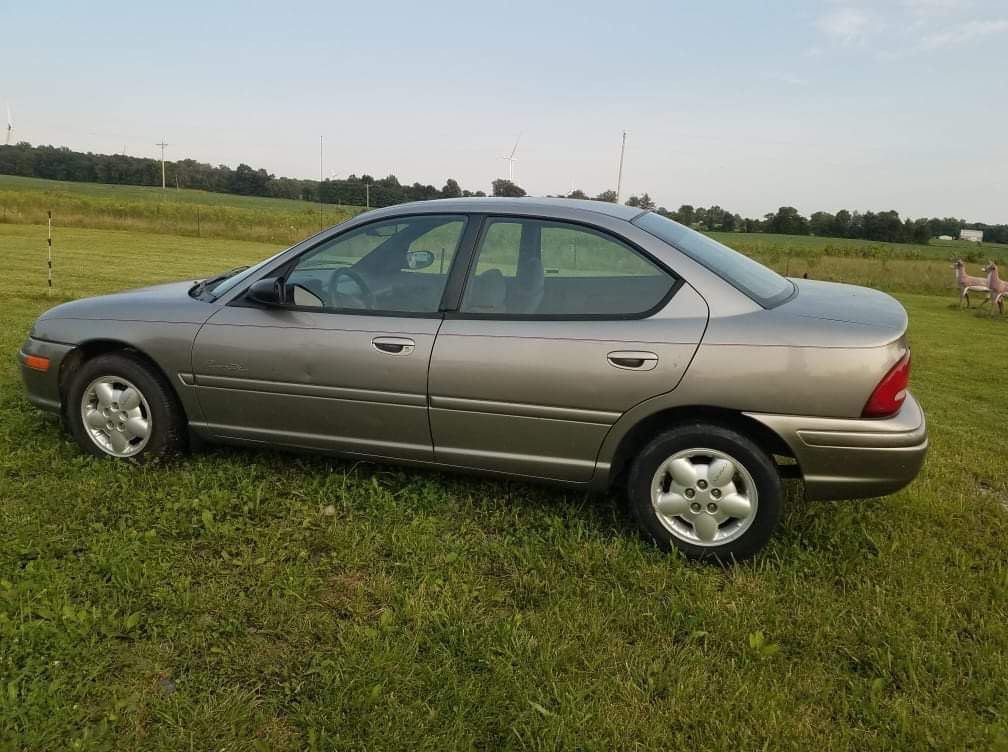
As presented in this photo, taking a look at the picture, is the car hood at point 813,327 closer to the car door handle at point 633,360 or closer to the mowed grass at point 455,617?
the car door handle at point 633,360

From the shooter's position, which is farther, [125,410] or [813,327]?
[125,410]

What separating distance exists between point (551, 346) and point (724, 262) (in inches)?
37.5

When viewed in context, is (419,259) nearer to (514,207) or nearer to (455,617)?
(514,207)

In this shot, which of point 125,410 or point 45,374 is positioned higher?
point 45,374

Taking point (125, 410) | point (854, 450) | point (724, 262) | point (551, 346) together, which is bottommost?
point (125, 410)

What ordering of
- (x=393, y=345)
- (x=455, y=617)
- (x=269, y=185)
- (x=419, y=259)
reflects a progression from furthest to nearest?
(x=269, y=185) → (x=419, y=259) → (x=393, y=345) → (x=455, y=617)

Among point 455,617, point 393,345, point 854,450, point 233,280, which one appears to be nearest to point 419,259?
point 393,345

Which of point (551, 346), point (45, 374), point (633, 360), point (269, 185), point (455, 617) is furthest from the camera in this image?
point (269, 185)

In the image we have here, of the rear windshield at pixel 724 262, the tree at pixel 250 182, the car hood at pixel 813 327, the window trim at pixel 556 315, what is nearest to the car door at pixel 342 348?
the window trim at pixel 556 315

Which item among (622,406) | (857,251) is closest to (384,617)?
(622,406)

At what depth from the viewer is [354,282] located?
3.57m

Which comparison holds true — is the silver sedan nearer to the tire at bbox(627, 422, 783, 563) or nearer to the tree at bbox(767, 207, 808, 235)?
the tire at bbox(627, 422, 783, 563)

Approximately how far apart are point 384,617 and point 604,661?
0.81 metres

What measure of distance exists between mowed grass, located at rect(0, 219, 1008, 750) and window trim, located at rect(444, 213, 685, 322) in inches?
38.2
